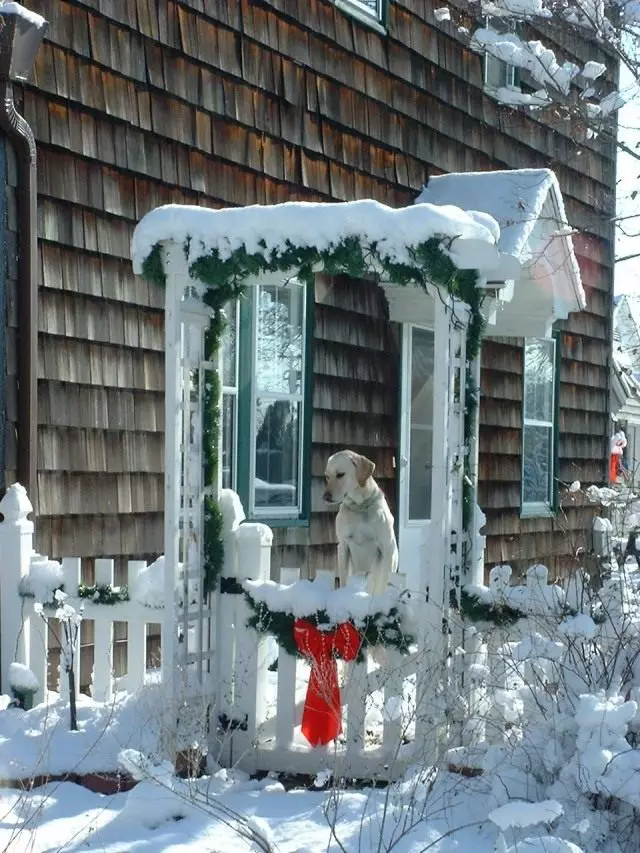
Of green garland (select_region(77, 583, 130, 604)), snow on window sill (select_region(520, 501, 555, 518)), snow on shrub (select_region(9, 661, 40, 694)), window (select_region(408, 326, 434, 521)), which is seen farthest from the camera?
snow on window sill (select_region(520, 501, 555, 518))

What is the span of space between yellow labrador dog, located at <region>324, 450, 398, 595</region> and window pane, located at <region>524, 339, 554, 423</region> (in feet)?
19.6

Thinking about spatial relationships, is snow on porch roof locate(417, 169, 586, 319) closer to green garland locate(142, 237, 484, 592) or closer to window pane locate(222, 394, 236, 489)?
window pane locate(222, 394, 236, 489)

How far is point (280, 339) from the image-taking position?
8383 mm

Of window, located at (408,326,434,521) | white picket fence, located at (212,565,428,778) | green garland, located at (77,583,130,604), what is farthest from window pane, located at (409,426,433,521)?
green garland, located at (77,583,130,604)

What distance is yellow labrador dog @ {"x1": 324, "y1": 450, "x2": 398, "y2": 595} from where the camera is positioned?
243 inches

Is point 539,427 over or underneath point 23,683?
over

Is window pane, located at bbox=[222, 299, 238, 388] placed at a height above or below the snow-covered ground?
above

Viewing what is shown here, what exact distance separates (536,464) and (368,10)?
4909 mm

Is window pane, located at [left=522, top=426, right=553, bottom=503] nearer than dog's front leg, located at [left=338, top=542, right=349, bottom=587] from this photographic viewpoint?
No

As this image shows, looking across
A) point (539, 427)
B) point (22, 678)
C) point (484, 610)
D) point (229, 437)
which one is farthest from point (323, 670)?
point (539, 427)

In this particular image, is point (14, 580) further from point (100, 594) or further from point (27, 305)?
point (27, 305)

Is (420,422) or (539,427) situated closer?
(420,422)

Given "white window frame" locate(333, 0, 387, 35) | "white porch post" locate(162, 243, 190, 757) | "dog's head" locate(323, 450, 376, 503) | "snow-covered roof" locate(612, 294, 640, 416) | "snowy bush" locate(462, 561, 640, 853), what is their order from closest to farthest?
"snowy bush" locate(462, 561, 640, 853) → "white porch post" locate(162, 243, 190, 757) → "dog's head" locate(323, 450, 376, 503) → "white window frame" locate(333, 0, 387, 35) → "snow-covered roof" locate(612, 294, 640, 416)

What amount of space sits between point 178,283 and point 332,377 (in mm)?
3708
